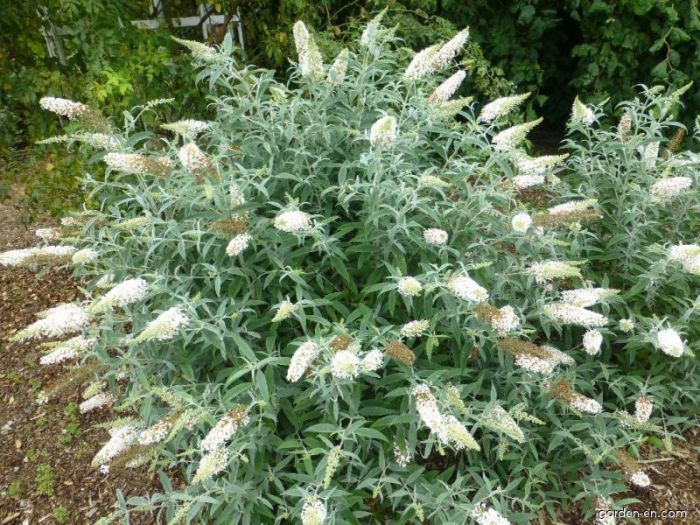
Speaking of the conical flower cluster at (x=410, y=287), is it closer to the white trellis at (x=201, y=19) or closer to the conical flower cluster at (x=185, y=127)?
the conical flower cluster at (x=185, y=127)

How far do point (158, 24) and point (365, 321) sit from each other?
4.02 m

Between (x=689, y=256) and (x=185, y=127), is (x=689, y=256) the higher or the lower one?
the lower one

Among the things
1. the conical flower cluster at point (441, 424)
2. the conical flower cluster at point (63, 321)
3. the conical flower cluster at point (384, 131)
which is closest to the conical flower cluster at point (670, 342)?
the conical flower cluster at point (441, 424)

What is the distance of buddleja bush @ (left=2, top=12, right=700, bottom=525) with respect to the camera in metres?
2.21

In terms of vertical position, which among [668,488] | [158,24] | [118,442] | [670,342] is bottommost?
[668,488]

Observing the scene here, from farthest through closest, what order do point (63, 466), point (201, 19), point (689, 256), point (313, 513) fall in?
point (201, 19) → point (63, 466) → point (689, 256) → point (313, 513)

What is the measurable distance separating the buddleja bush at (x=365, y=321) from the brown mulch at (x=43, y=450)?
0.40m

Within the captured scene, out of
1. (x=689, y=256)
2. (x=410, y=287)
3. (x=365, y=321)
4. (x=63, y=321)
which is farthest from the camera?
(x=689, y=256)

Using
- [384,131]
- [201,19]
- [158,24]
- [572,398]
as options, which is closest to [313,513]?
[572,398]

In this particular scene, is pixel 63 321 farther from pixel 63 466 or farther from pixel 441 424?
pixel 441 424

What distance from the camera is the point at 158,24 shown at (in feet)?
16.4

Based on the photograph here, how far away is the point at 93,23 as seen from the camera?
3.72 metres

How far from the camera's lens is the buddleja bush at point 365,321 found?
2.21 m

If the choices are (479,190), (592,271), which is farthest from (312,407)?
(592,271)
